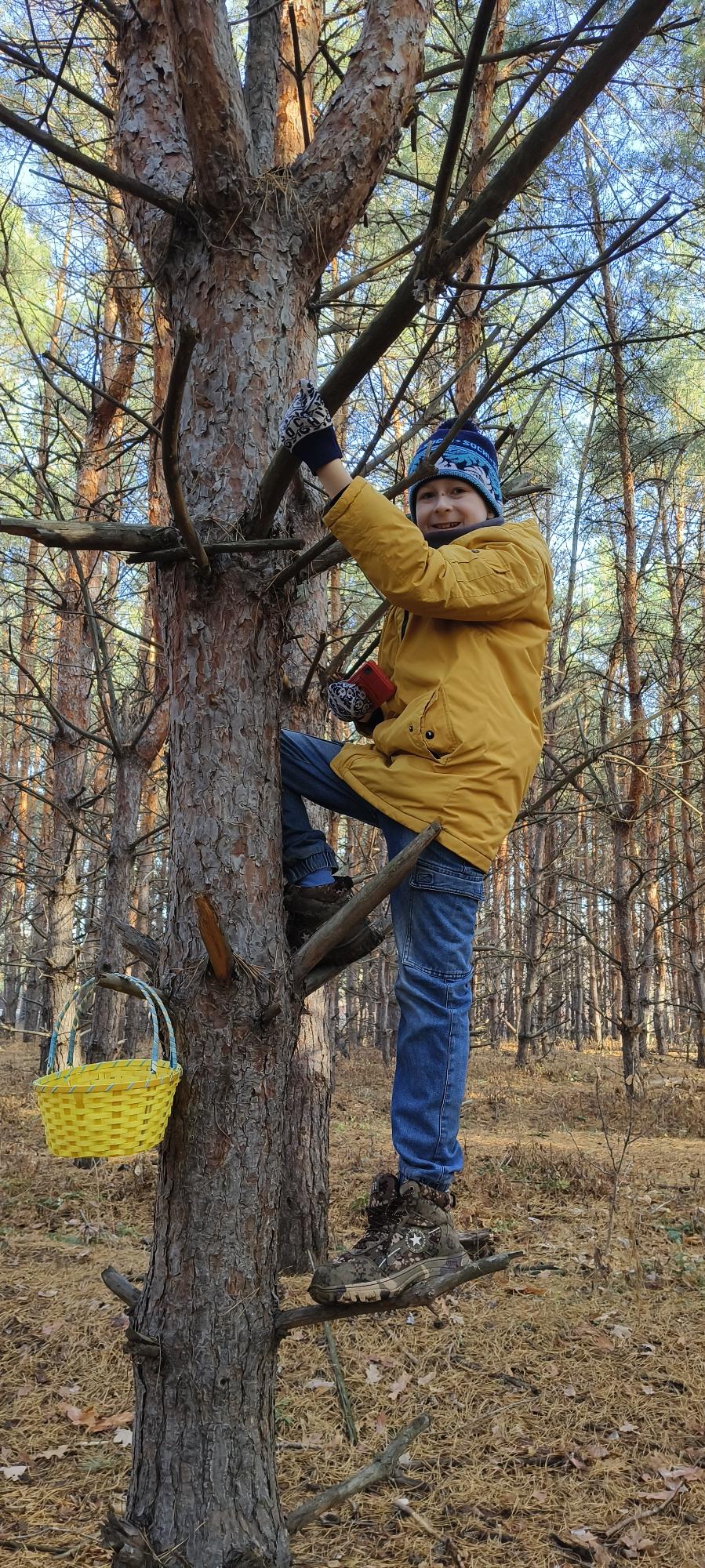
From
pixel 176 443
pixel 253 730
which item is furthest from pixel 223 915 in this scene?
pixel 176 443

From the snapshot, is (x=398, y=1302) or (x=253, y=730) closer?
(x=398, y=1302)

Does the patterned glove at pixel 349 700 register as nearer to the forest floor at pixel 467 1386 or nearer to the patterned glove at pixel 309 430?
the patterned glove at pixel 309 430

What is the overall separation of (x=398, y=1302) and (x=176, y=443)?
1726mm

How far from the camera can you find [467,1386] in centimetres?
398

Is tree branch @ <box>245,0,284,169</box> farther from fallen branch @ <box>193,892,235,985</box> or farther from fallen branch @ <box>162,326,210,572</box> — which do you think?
fallen branch @ <box>193,892,235,985</box>

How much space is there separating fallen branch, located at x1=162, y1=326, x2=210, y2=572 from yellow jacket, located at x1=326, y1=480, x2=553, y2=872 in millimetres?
352

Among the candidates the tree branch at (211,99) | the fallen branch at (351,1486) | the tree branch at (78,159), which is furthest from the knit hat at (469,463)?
the fallen branch at (351,1486)

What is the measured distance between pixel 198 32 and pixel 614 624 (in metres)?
15.8

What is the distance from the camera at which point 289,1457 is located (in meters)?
3.49

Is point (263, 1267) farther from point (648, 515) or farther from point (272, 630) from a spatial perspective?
point (648, 515)

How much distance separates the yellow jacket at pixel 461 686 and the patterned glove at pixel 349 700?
2.6 inches

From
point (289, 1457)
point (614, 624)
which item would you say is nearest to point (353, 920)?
point (289, 1457)

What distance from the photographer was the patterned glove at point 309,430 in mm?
1909

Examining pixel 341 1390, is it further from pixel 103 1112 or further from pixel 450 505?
pixel 450 505
